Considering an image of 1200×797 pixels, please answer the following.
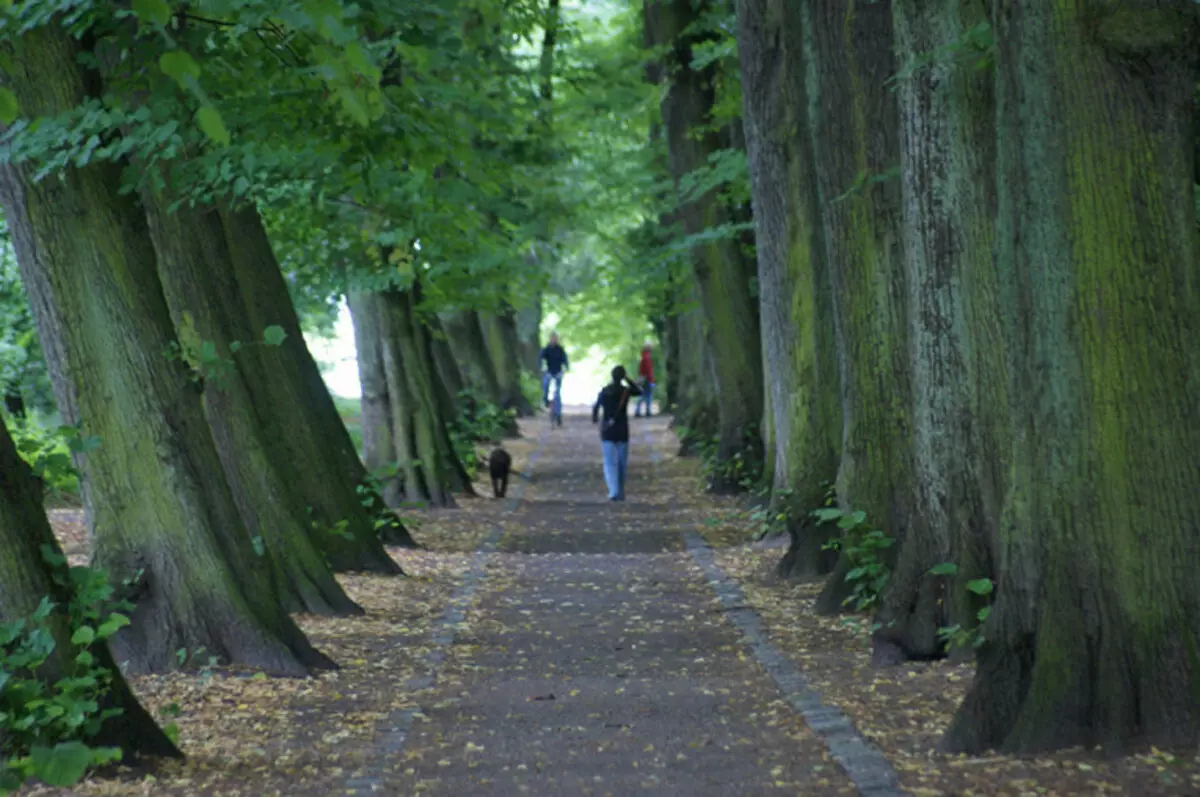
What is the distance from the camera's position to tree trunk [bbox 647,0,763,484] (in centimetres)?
2589

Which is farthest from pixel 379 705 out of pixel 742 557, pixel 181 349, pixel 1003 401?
pixel 742 557

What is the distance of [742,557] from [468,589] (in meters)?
3.45

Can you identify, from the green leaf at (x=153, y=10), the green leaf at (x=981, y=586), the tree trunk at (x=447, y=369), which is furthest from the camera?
the tree trunk at (x=447, y=369)

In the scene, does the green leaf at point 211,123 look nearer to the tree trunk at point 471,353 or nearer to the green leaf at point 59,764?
the green leaf at point 59,764

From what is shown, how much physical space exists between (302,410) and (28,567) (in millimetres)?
8322

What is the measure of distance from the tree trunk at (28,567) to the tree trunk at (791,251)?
30.8ft

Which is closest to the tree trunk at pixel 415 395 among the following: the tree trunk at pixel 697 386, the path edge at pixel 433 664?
the path edge at pixel 433 664

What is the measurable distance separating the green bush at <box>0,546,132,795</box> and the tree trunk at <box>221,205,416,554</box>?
7313 millimetres

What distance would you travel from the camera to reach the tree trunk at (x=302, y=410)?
1503cm

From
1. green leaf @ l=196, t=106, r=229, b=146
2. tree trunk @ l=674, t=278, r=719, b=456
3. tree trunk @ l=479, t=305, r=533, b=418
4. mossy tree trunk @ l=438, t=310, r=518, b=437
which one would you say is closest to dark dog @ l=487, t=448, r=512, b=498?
tree trunk @ l=674, t=278, r=719, b=456

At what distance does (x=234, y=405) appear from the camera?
13.2m

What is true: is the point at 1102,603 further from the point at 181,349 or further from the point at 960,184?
the point at 181,349

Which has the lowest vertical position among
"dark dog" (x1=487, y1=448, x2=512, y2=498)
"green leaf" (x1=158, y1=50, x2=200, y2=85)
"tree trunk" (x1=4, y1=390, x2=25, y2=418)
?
"dark dog" (x1=487, y1=448, x2=512, y2=498)

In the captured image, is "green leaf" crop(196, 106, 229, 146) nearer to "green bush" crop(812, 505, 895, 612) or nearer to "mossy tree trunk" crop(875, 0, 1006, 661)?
"mossy tree trunk" crop(875, 0, 1006, 661)
